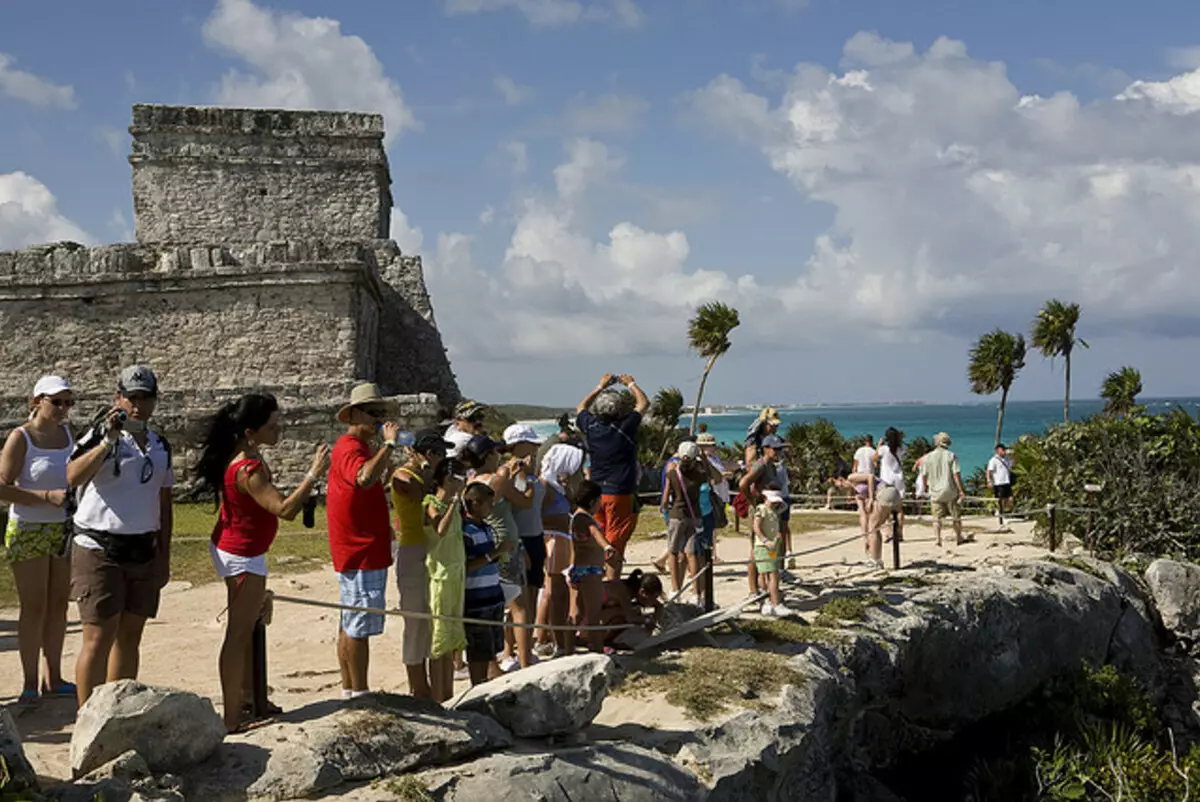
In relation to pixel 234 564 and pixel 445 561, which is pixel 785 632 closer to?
pixel 445 561

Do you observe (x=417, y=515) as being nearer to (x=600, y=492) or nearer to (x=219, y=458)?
(x=219, y=458)

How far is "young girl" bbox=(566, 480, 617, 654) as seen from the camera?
683 cm

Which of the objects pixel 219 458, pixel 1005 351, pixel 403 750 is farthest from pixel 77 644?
pixel 1005 351

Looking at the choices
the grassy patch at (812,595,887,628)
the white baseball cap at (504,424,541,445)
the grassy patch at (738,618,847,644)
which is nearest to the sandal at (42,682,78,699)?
the white baseball cap at (504,424,541,445)

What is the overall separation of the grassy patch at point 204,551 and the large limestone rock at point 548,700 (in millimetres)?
4799

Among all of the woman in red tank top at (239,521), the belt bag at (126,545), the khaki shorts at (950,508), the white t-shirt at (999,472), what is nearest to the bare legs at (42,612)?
the belt bag at (126,545)

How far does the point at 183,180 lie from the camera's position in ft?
67.8

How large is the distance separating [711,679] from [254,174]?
17.5 meters

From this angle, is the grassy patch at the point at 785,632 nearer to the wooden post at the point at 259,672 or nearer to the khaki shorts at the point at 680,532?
the khaki shorts at the point at 680,532

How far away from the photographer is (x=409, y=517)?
555 cm

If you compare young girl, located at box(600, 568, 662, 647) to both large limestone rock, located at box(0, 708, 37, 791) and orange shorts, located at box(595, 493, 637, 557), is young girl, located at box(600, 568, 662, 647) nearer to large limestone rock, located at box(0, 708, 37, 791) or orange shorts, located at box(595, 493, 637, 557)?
orange shorts, located at box(595, 493, 637, 557)

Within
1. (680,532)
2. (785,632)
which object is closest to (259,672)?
(680,532)

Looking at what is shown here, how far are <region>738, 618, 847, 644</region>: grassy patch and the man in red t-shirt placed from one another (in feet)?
11.0

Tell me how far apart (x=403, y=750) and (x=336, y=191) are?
1810cm
